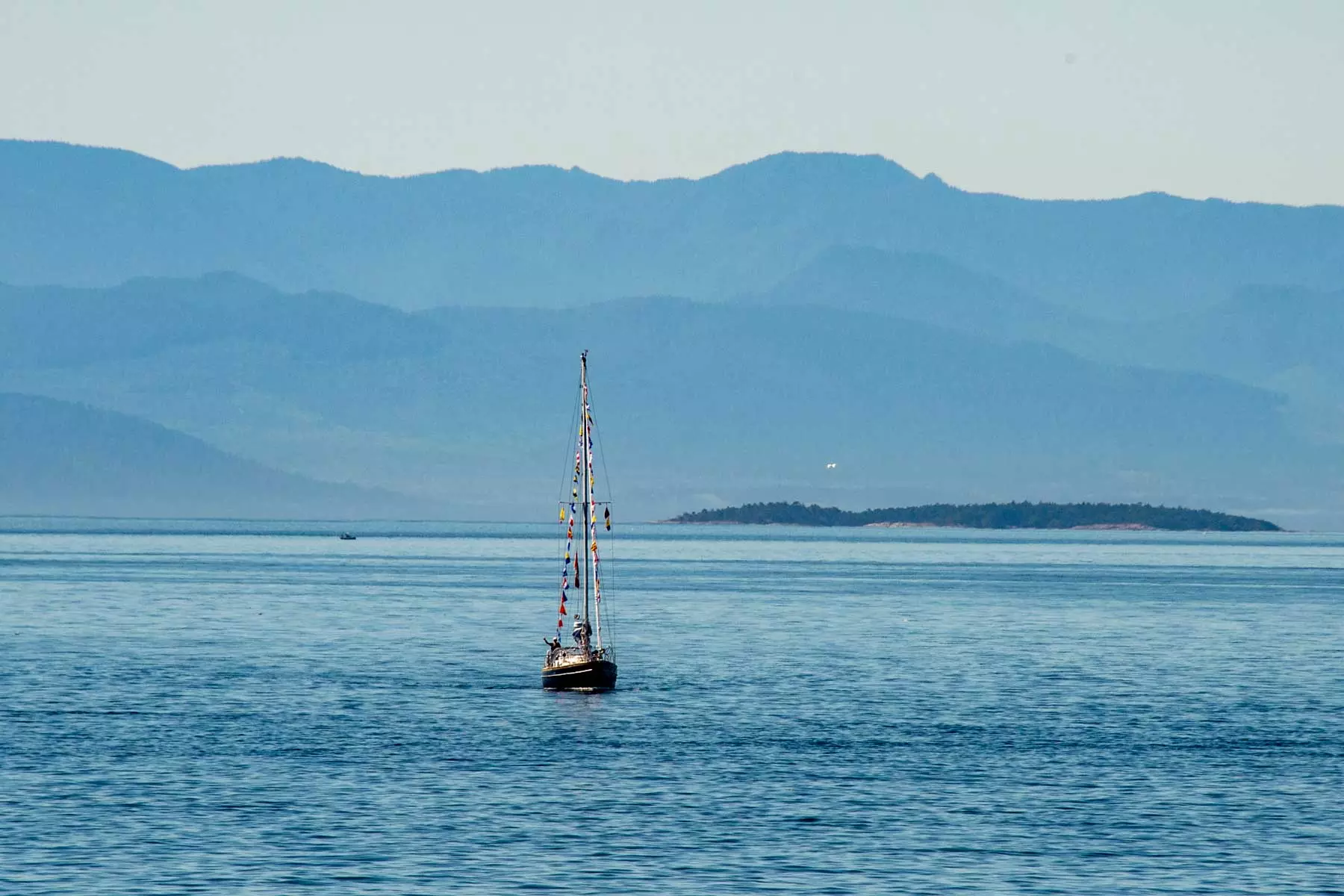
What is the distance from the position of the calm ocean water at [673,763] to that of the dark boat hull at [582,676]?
74 centimetres

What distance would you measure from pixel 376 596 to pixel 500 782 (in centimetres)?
10863

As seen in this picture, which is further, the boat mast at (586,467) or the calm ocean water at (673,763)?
the boat mast at (586,467)

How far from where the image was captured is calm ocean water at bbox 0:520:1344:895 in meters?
44.8

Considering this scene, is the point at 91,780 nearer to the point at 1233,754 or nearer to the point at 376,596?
the point at 1233,754

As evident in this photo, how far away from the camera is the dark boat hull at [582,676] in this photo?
265ft

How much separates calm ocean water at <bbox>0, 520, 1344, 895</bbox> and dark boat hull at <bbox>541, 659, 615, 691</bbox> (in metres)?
0.74

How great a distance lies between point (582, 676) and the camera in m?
81.1

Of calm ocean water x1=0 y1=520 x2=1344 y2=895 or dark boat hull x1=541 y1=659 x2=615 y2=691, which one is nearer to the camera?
calm ocean water x1=0 y1=520 x2=1344 y2=895

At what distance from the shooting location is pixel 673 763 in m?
61.1

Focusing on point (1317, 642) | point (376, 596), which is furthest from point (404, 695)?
point (376, 596)

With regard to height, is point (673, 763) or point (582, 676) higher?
point (582, 676)

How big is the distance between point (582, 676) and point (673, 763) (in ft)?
66.8

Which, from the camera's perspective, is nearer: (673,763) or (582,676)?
(673,763)

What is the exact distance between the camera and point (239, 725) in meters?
69.0
